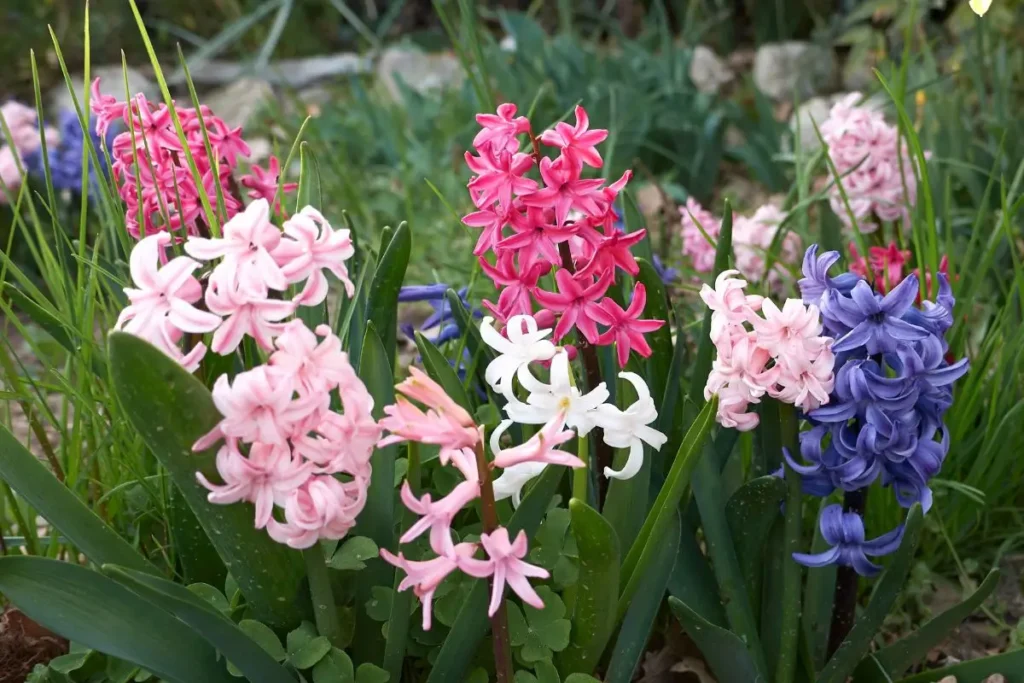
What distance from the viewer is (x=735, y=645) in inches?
47.9

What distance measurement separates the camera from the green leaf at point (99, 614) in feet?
3.38

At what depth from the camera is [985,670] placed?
1.26 metres

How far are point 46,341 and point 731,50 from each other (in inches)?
160

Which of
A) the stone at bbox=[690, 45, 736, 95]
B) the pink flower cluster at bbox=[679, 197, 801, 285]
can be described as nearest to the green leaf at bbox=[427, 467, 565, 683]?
the pink flower cluster at bbox=[679, 197, 801, 285]

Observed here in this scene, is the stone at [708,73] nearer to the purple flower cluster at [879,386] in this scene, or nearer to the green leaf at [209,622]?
the purple flower cluster at [879,386]

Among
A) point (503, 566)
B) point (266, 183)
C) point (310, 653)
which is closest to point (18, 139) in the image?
point (266, 183)


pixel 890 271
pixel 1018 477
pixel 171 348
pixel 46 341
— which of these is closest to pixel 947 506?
pixel 1018 477

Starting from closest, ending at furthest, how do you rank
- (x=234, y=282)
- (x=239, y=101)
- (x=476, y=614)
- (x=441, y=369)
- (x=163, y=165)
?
(x=234, y=282) < (x=476, y=614) < (x=441, y=369) < (x=163, y=165) < (x=239, y=101)

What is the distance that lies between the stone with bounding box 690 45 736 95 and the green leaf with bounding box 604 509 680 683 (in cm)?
359

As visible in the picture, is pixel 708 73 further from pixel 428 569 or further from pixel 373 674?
pixel 428 569

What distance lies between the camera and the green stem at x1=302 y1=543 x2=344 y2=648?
106 cm

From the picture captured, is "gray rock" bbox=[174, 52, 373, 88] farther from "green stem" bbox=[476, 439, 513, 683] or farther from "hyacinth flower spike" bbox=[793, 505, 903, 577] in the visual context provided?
"green stem" bbox=[476, 439, 513, 683]

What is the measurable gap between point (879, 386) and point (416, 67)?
177 inches

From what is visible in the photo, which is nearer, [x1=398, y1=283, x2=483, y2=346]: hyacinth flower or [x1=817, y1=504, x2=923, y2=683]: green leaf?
[x1=817, y1=504, x2=923, y2=683]: green leaf
